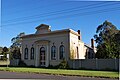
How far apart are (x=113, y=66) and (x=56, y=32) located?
464 inches

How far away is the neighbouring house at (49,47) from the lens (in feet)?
127

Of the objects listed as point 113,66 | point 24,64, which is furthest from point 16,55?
point 113,66

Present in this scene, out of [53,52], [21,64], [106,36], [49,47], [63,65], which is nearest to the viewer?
[63,65]

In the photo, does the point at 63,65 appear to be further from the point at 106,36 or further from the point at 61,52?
the point at 106,36

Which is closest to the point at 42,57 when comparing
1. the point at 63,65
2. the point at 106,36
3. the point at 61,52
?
Answer: the point at 61,52

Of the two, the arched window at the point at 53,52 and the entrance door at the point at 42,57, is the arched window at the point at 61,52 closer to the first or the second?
the arched window at the point at 53,52

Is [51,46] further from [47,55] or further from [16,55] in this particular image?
[16,55]

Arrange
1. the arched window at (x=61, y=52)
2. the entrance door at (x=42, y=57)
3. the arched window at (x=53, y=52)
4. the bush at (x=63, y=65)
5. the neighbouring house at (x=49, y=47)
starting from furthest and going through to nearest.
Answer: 1. the entrance door at (x=42, y=57)
2. the arched window at (x=53, y=52)
3. the arched window at (x=61, y=52)
4. the neighbouring house at (x=49, y=47)
5. the bush at (x=63, y=65)

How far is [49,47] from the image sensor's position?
41000 mm

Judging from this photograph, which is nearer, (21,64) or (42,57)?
(42,57)

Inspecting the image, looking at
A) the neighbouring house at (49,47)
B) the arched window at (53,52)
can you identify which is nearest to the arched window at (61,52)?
the neighbouring house at (49,47)

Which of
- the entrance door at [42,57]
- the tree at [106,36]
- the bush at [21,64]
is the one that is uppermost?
the tree at [106,36]

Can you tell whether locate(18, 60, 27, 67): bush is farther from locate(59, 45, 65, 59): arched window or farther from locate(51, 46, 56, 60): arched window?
locate(59, 45, 65, 59): arched window

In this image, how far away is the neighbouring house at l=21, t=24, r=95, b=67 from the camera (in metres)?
38.7
